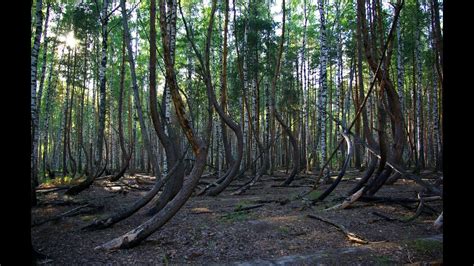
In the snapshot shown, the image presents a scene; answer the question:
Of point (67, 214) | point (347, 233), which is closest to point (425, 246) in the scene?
point (347, 233)

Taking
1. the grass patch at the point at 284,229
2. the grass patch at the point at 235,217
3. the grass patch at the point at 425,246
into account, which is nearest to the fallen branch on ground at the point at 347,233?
the grass patch at the point at 425,246

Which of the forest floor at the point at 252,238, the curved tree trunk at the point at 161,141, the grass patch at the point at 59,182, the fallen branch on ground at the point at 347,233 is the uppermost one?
the curved tree trunk at the point at 161,141

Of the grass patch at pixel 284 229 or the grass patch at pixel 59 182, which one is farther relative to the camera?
the grass patch at pixel 59 182

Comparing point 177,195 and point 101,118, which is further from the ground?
point 101,118

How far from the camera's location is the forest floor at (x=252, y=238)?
479 cm

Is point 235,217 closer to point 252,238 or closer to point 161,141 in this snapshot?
point 252,238

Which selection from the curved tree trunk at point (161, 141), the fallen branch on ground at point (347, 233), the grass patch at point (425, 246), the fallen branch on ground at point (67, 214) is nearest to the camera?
the grass patch at point (425, 246)

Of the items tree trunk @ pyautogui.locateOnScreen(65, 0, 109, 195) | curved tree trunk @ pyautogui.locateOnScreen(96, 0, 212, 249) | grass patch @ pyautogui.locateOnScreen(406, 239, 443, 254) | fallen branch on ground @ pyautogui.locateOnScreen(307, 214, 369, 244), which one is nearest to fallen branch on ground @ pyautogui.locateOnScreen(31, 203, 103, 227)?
curved tree trunk @ pyautogui.locateOnScreen(96, 0, 212, 249)

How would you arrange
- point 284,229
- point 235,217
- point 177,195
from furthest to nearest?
point 235,217 < point 284,229 < point 177,195

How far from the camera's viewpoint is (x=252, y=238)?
20.3 feet

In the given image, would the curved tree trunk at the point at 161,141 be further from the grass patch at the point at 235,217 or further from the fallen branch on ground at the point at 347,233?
the fallen branch on ground at the point at 347,233
